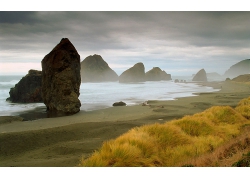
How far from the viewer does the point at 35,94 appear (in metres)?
30.4

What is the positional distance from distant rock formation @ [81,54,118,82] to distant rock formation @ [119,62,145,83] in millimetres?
17688

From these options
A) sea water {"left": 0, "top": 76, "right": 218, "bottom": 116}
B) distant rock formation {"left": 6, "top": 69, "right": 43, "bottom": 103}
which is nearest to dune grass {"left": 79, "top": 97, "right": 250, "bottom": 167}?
sea water {"left": 0, "top": 76, "right": 218, "bottom": 116}

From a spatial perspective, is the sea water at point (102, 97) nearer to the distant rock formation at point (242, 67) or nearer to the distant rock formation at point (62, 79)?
the distant rock formation at point (62, 79)

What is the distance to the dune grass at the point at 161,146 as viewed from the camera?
5895 millimetres

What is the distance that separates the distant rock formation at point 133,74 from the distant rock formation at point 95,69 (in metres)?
17.7

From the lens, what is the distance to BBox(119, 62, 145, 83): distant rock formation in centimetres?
11409

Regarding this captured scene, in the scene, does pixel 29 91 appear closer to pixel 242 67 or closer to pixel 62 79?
pixel 62 79

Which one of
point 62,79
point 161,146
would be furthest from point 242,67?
point 62,79

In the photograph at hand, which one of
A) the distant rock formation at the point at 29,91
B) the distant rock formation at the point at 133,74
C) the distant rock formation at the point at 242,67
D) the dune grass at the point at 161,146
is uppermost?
the distant rock formation at the point at 133,74

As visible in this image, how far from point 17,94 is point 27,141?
22.9 meters

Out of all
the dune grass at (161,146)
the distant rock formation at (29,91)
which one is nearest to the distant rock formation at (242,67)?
the dune grass at (161,146)

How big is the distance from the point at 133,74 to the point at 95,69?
43232mm

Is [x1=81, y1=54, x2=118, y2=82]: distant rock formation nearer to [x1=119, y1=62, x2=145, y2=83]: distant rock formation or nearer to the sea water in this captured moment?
[x1=119, y1=62, x2=145, y2=83]: distant rock formation
